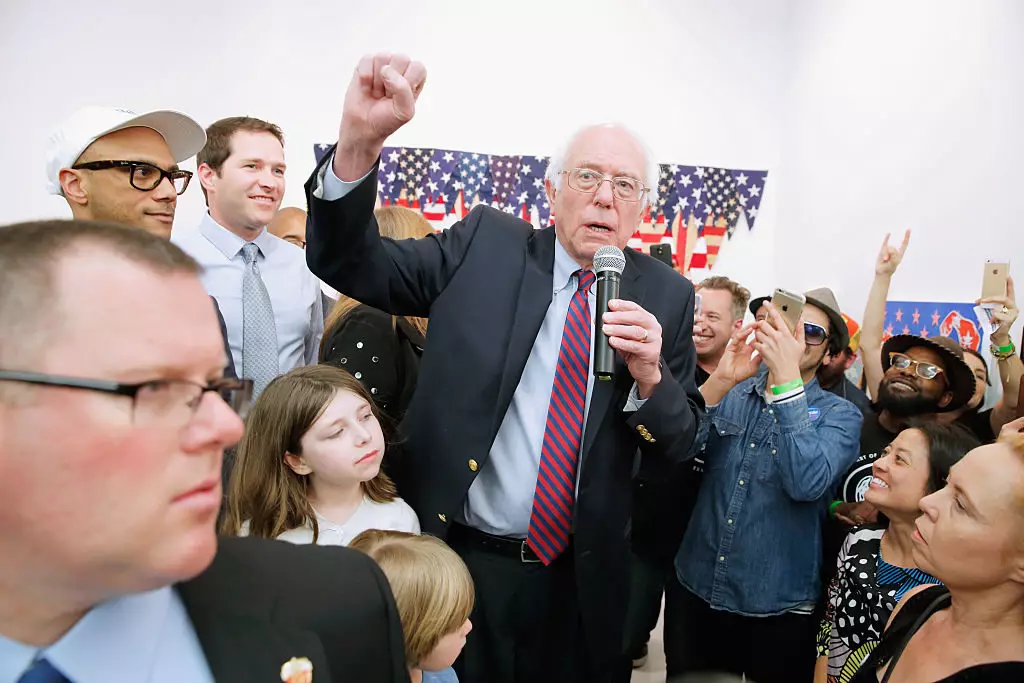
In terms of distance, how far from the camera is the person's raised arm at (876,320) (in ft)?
10.8

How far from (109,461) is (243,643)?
0.86ft

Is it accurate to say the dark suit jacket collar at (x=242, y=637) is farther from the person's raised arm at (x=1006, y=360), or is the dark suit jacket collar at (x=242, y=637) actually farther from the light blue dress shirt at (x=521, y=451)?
the person's raised arm at (x=1006, y=360)

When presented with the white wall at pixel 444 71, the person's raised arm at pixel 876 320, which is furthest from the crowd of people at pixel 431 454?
the white wall at pixel 444 71

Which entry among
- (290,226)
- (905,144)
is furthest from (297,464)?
(905,144)

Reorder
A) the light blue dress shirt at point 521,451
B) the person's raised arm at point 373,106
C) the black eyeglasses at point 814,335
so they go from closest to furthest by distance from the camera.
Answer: the person's raised arm at point 373,106
the light blue dress shirt at point 521,451
the black eyeglasses at point 814,335

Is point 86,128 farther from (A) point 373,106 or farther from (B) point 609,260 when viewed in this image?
(B) point 609,260

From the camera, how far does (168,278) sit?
693mm

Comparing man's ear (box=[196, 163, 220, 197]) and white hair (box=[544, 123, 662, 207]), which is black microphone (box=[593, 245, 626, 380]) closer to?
white hair (box=[544, 123, 662, 207])

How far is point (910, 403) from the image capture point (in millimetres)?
2570

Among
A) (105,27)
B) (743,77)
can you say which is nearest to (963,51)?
(743,77)

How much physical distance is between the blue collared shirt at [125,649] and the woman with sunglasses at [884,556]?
1.86m

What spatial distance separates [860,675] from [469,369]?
118 cm

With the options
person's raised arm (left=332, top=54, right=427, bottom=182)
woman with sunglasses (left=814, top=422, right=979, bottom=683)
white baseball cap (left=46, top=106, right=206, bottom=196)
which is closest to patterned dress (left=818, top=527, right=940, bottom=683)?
woman with sunglasses (left=814, top=422, right=979, bottom=683)

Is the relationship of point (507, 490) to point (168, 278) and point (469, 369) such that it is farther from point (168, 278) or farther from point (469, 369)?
point (168, 278)
